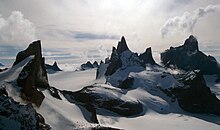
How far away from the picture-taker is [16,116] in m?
45.2

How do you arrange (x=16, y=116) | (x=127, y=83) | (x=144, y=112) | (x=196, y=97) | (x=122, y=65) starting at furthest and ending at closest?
1. (x=122, y=65)
2. (x=127, y=83)
3. (x=196, y=97)
4. (x=144, y=112)
5. (x=16, y=116)

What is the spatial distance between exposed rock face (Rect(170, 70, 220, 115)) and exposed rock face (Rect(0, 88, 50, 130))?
95.6 metres

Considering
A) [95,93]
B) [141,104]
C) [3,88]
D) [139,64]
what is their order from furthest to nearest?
[139,64] < [141,104] < [95,93] < [3,88]

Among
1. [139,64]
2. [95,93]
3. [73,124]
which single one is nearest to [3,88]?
[73,124]

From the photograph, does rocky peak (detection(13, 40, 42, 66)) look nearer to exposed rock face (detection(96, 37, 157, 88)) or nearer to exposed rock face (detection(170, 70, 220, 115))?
exposed rock face (detection(170, 70, 220, 115))

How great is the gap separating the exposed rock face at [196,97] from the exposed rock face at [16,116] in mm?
95585

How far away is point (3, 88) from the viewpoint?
52.5m

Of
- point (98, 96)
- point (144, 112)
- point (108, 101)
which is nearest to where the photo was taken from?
point (108, 101)

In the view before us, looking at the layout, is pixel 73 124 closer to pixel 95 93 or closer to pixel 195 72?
pixel 95 93

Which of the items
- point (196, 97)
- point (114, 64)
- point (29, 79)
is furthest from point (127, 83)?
point (29, 79)

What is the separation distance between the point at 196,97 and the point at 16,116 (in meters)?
103

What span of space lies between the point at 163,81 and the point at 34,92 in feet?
322

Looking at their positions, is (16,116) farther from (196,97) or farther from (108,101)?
(196,97)

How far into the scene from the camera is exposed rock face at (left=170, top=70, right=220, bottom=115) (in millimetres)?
131750
